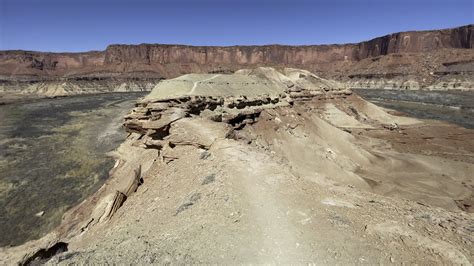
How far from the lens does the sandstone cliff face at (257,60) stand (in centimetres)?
10422

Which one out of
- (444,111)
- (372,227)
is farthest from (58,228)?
(444,111)

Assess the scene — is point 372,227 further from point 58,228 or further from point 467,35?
point 467,35

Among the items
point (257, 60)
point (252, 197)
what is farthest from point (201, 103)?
point (257, 60)

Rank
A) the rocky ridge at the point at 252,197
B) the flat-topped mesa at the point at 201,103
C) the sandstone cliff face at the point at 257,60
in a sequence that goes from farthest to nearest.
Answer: the sandstone cliff face at the point at 257,60 < the flat-topped mesa at the point at 201,103 < the rocky ridge at the point at 252,197

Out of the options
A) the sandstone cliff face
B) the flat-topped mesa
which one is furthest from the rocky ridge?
the sandstone cliff face

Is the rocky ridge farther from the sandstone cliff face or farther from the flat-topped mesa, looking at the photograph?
the sandstone cliff face

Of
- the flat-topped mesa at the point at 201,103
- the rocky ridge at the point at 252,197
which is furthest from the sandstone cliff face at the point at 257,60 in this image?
the rocky ridge at the point at 252,197

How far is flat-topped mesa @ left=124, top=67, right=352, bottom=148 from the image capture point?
14.6 m

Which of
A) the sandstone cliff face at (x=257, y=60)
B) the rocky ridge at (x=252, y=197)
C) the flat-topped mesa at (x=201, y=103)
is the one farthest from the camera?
the sandstone cliff face at (x=257, y=60)

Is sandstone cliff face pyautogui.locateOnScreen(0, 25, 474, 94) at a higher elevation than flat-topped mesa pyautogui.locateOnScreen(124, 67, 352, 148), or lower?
higher

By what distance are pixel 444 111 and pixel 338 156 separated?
3631 cm

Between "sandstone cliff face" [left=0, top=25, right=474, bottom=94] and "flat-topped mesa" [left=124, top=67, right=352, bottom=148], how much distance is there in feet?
284

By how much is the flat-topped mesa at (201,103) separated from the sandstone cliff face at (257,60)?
284 ft

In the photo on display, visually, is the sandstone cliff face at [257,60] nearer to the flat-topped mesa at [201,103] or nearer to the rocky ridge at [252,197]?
the flat-topped mesa at [201,103]
